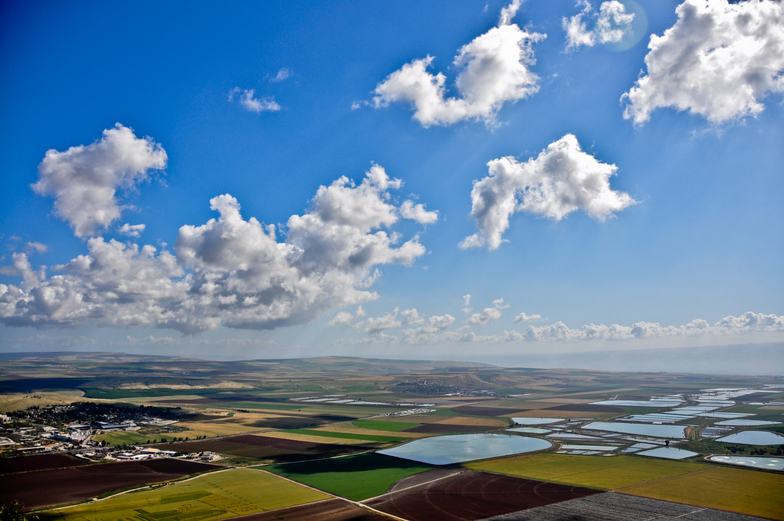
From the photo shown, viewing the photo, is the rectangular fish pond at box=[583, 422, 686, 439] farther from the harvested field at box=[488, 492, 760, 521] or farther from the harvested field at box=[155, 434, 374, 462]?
the harvested field at box=[155, 434, 374, 462]

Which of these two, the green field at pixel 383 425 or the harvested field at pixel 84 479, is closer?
the harvested field at pixel 84 479

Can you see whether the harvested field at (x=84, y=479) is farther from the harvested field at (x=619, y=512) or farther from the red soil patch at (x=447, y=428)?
the red soil patch at (x=447, y=428)

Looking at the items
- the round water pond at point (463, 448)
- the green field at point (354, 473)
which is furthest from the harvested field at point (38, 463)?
the round water pond at point (463, 448)

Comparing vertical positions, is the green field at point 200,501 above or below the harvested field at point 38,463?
above

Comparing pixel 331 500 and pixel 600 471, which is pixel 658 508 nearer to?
pixel 600 471

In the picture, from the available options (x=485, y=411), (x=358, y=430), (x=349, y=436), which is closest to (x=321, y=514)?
(x=349, y=436)

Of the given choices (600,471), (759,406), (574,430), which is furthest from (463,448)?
(759,406)

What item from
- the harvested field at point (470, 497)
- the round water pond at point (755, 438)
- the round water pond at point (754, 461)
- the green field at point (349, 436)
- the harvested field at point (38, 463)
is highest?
the harvested field at point (470, 497)

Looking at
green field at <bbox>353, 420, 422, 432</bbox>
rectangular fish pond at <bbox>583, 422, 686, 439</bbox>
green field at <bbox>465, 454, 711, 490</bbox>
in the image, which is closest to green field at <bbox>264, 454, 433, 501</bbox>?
green field at <bbox>465, 454, 711, 490</bbox>
